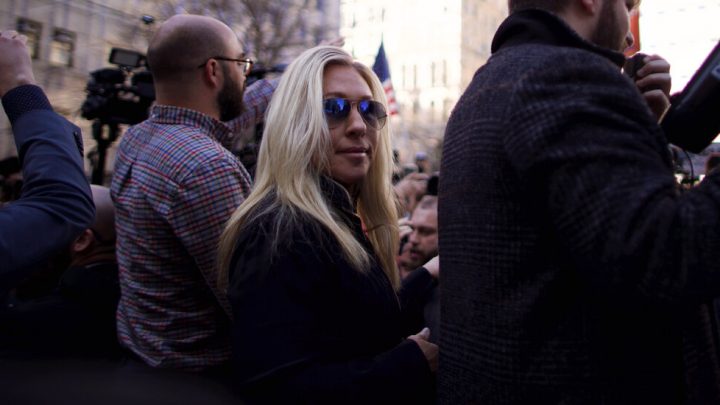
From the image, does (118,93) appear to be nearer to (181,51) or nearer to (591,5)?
(181,51)

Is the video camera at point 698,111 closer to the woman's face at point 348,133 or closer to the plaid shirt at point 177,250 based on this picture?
the woman's face at point 348,133

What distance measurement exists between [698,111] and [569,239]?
1.50 feet

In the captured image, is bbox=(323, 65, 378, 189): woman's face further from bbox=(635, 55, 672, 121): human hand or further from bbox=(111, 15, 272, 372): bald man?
bbox=(635, 55, 672, 121): human hand

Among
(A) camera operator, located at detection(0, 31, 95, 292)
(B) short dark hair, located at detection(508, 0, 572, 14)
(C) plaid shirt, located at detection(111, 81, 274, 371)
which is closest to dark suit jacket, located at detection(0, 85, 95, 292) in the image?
(A) camera operator, located at detection(0, 31, 95, 292)

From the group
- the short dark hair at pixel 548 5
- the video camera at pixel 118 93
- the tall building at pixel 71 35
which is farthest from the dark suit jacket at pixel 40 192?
the tall building at pixel 71 35

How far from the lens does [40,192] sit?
1.40m

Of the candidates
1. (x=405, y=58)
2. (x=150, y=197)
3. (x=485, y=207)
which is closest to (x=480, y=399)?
(x=485, y=207)

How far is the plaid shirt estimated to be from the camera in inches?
79.6

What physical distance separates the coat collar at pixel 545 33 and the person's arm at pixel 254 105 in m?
1.59

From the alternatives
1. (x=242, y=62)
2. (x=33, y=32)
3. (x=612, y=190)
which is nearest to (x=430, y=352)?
(x=612, y=190)

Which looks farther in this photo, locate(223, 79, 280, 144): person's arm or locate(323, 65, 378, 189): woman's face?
locate(223, 79, 280, 144): person's arm

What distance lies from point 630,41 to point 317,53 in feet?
2.82

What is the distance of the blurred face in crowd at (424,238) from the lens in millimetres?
3809

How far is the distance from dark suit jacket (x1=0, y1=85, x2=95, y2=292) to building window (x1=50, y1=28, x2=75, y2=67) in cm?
1920
